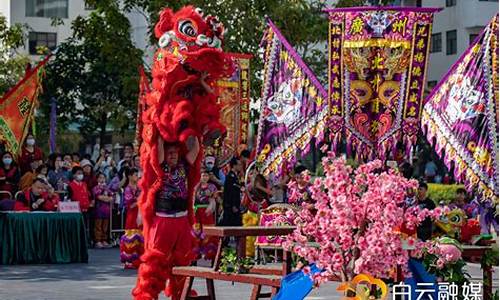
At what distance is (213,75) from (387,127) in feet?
14.0

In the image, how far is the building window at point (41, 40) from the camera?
52.4m

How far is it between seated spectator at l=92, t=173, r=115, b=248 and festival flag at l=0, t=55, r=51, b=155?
8.67 feet

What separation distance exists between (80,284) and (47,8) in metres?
39.5

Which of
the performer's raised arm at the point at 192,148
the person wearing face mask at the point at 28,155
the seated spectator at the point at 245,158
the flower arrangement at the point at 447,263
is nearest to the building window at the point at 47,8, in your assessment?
the person wearing face mask at the point at 28,155

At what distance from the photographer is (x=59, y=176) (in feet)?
69.5

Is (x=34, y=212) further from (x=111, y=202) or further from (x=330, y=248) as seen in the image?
(x=330, y=248)

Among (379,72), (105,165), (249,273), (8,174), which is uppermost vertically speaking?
(379,72)

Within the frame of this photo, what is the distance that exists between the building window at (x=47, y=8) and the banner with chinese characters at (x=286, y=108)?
3703cm

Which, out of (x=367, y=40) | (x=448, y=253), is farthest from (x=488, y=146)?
(x=448, y=253)

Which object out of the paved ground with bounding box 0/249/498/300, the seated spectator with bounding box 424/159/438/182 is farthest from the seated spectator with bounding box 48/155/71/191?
the seated spectator with bounding box 424/159/438/182

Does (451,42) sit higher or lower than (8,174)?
higher

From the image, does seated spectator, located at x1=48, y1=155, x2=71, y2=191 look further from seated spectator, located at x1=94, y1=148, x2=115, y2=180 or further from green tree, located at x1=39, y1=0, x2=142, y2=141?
green tree, located at x1=39, y1=0, x2=142, y2=141

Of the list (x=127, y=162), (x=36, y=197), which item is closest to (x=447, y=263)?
(x=36, y=197)

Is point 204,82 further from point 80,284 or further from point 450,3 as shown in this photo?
point 450,3
